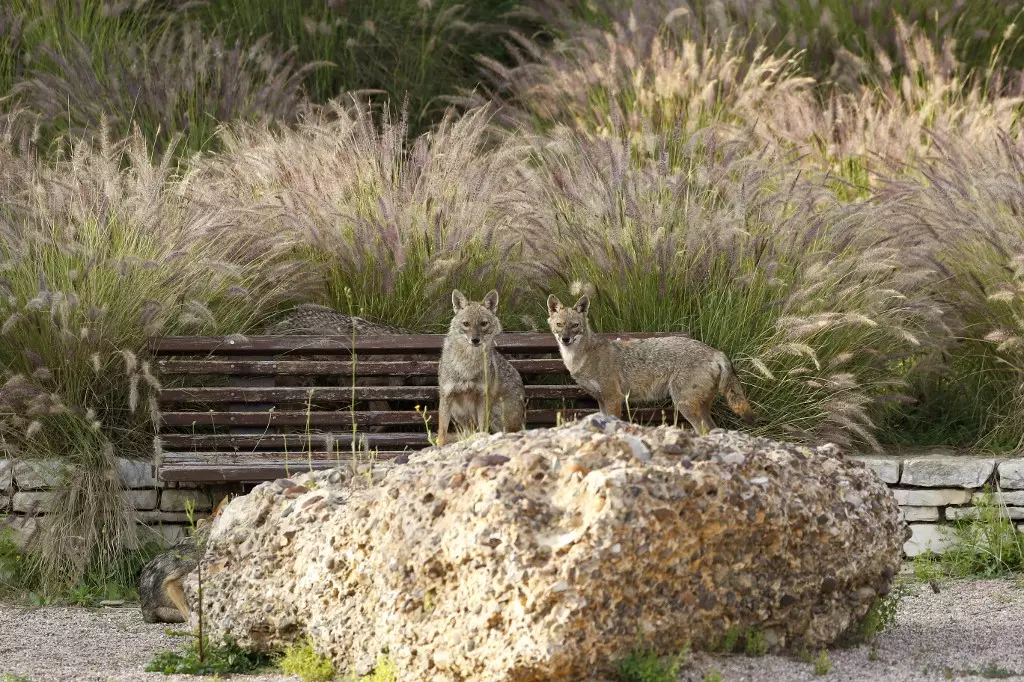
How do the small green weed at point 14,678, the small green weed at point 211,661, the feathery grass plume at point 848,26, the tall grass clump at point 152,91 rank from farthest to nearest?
the feathery grass plume at point 848,26
the tall grass clump at point 152,91
the small green weed at point 211,661
the small green weed at point 14,678

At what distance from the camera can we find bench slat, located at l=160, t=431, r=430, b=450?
20.1 ft

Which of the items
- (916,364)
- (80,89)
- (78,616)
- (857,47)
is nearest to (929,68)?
Answer: (857,47)

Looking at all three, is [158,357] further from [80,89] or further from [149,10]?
[149,10]

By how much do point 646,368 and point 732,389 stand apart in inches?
14.9

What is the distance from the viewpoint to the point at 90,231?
6.80 metres

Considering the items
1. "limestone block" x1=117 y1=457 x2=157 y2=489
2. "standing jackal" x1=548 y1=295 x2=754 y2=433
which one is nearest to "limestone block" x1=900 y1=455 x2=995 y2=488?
"standing jackal" x1=548 y1=295 x2=754 y2=433

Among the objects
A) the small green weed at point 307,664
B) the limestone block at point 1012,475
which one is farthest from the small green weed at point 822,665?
the limestone block at point 1012,475

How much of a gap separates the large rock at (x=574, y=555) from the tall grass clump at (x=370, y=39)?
7602 millimetres

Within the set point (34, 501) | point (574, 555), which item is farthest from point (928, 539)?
point (34, 501)

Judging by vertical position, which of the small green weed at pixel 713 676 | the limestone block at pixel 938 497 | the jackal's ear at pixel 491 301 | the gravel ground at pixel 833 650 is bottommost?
the gravel ground at pixel 833 650

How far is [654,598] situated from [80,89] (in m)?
7.43

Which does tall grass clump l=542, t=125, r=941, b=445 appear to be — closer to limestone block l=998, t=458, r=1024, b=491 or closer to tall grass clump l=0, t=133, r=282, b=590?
limestone block l=998, t=458, r=1024, b=491

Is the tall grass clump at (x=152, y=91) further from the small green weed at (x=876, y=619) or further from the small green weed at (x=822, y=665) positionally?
the small green weed at (x=822, y=665)

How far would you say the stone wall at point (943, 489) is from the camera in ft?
19.8
